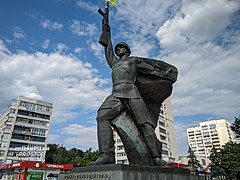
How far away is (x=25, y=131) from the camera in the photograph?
44719 mm

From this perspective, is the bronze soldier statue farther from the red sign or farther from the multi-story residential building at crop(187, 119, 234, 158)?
the multi-story residential building at crop(187, 119, 234, 158)

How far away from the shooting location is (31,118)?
46.6 meters

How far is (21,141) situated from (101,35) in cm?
4231

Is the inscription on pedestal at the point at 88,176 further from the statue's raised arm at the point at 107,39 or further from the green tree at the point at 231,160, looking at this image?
the green tree at the point at 231,160

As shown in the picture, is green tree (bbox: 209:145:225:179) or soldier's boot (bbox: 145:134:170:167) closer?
soldier's boot (bbox: 145:134:170:167)

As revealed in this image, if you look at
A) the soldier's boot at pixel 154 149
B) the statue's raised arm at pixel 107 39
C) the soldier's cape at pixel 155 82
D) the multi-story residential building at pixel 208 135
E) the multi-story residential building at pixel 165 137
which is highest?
the multi-story residential building at pixel 208 135

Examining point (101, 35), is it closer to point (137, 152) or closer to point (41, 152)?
point (137, 152)

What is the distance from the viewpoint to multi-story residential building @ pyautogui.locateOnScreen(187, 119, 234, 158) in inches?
3770

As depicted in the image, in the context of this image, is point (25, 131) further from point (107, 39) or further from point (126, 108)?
point (126, 108)

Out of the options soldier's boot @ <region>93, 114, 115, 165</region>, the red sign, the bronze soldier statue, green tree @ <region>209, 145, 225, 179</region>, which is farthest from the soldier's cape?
green tree @ <region>209, 145, 225, 179</region>

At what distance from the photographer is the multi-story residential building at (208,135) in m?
95.8

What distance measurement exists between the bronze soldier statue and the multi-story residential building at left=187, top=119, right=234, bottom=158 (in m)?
95.2

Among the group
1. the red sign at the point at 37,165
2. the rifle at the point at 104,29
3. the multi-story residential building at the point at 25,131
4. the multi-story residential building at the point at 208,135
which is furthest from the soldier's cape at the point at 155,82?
the multi-story residential building at the point at 208,135

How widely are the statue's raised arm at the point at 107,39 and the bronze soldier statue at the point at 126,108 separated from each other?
21.2 inches
